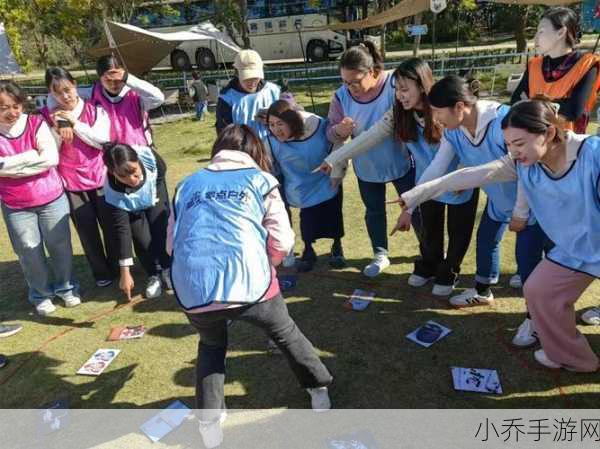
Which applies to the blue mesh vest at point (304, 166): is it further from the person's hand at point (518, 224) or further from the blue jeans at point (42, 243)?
the blue jeans at point (42, 243)

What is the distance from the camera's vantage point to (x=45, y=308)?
390 cm

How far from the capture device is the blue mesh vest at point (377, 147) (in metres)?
3.31

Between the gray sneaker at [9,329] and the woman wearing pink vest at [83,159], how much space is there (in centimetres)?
73

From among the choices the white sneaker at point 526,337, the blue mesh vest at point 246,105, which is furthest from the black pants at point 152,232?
the white sneaker at point 526,337

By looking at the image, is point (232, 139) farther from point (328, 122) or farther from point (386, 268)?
point (386, 268)

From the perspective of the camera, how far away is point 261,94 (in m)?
3.84

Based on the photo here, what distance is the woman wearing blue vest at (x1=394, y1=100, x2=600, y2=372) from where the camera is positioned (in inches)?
82.1

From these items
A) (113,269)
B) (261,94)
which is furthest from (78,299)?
(261,94)

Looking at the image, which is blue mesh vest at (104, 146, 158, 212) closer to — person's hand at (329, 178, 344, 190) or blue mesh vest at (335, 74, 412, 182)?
person's hand at (329, 178, 344, 190)

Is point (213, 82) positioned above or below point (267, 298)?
above

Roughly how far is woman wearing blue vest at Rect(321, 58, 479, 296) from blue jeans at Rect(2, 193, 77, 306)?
85.1 inches

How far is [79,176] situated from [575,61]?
3625 mm

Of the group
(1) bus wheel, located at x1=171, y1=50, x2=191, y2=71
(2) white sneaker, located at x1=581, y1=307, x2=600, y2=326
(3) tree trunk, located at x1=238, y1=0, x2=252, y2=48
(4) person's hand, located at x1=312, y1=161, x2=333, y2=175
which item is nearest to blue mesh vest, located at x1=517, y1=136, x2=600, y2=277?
(2) white sneaker, located at x1=581, y1=307, x2=600, y2=326

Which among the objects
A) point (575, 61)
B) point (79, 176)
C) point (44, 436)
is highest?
point (575, 61)
